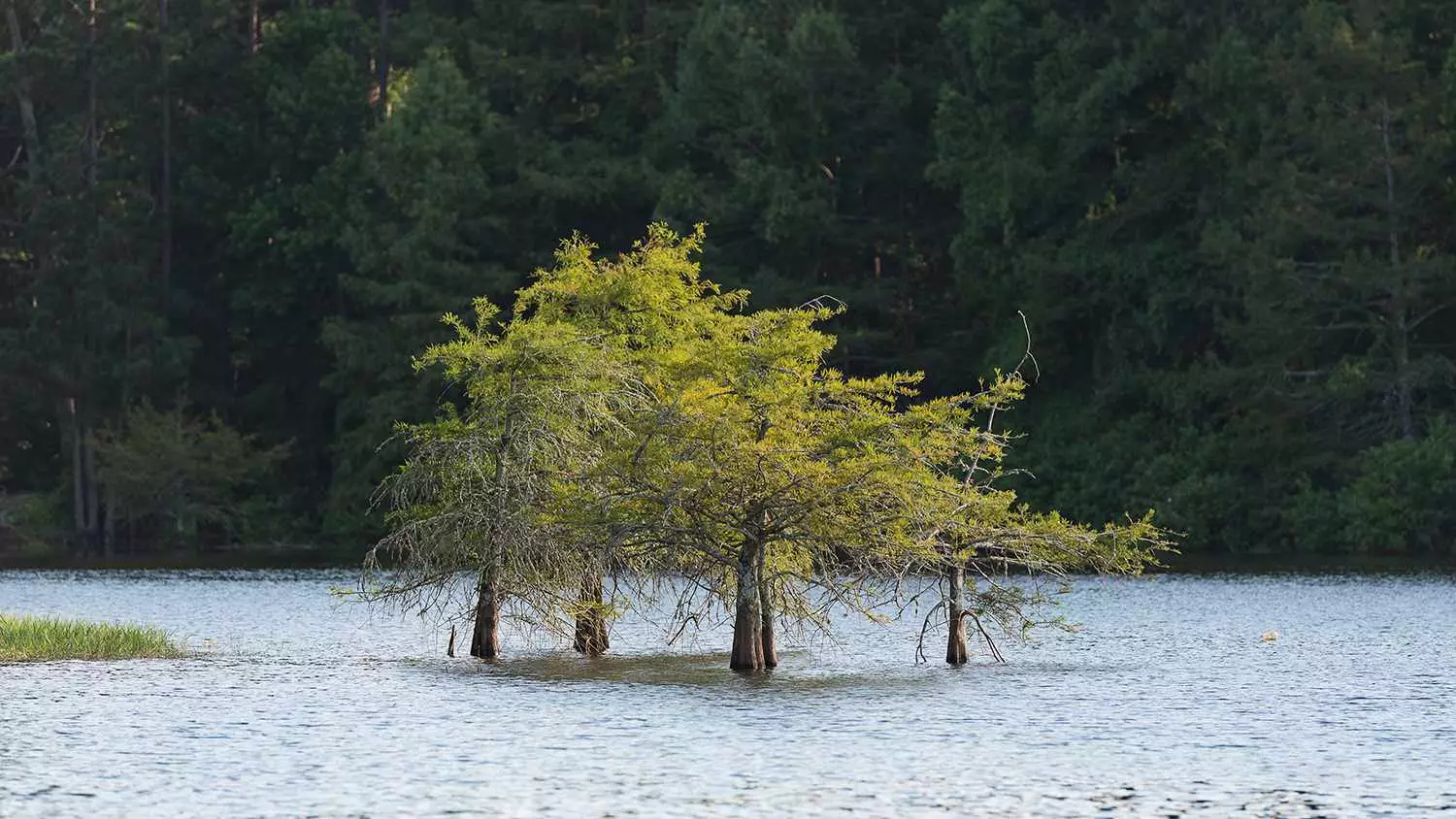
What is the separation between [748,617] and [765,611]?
66 centimetres

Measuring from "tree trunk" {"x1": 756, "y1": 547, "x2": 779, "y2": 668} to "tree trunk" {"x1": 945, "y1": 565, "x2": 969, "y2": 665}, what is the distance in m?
2.99

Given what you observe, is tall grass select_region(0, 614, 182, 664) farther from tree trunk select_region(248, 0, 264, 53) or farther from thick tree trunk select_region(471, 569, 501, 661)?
tree trunk select_region(248, 0, 264, 53)

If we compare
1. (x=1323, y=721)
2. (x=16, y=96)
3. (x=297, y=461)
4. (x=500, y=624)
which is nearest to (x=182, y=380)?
(x=297, y=461)

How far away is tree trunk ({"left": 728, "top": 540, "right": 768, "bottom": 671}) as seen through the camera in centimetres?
3672

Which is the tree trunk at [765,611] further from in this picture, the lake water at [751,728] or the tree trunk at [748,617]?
the lake water at [751,728]

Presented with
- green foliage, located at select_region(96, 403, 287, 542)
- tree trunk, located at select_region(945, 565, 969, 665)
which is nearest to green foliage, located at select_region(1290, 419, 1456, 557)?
tree trunk, located at select_region(945, 565, 969, 665)

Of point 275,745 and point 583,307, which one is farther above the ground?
point 583,307

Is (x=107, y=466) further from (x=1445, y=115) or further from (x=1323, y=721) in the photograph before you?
(x=1323, y=721)

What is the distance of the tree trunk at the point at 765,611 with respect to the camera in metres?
36.7

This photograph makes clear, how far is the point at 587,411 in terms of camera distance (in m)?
39.4

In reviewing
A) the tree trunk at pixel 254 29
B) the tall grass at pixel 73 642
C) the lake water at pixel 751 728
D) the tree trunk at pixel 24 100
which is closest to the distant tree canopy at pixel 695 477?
the lake water at pixel 751 728

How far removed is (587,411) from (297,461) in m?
59.6

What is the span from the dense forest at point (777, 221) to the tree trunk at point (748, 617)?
126 feet

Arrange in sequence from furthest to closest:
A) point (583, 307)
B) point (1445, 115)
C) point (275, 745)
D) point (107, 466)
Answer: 1. point (107, 466)
2. point (1445, 115)
3. point (583, 307)
4. point (275, 745)
